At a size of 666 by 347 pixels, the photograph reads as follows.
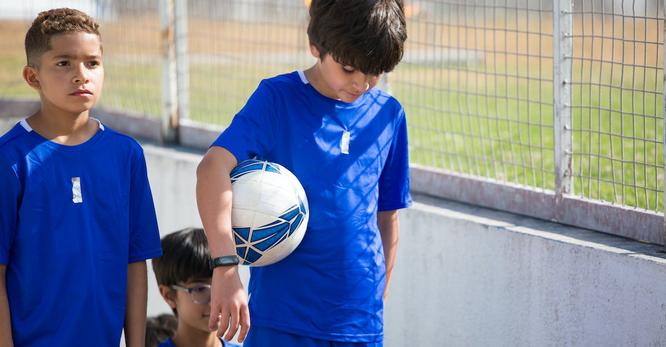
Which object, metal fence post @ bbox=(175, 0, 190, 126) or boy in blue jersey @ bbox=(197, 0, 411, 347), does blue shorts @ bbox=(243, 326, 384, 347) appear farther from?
metal fence post @ bbox=(175, 0, 190, 126)

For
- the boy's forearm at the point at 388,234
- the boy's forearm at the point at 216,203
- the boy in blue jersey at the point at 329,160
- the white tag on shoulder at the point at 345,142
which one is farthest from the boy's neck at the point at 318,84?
the boy's forearm at the point at 388,234

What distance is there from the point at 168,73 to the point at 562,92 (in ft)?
11.0

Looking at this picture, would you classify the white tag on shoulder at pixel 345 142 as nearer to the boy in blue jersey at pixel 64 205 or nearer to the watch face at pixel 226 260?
the watch face at pixel 226 260

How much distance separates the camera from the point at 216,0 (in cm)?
679

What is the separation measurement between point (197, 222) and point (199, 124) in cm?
99

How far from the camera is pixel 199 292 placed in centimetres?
439

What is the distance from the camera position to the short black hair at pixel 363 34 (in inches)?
114

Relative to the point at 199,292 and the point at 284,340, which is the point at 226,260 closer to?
the point at 284,340

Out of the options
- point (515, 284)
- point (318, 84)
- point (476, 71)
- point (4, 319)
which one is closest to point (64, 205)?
point (4, 319)

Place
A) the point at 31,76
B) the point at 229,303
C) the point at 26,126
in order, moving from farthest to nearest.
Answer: the point at 31,76 < the point at 26,126 < the point at 229,303

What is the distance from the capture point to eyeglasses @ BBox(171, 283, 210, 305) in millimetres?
4355

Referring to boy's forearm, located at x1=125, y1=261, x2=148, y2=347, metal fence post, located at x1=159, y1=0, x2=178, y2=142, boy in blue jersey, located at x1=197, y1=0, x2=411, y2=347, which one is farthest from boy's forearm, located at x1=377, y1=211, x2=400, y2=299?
metal fence post, located at x1=159, y1=0, x2=178, y2=142

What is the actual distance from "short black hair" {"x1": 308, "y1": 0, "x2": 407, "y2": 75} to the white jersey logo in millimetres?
916

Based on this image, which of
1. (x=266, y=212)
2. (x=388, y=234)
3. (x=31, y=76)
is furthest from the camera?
(x=388, y=234)
